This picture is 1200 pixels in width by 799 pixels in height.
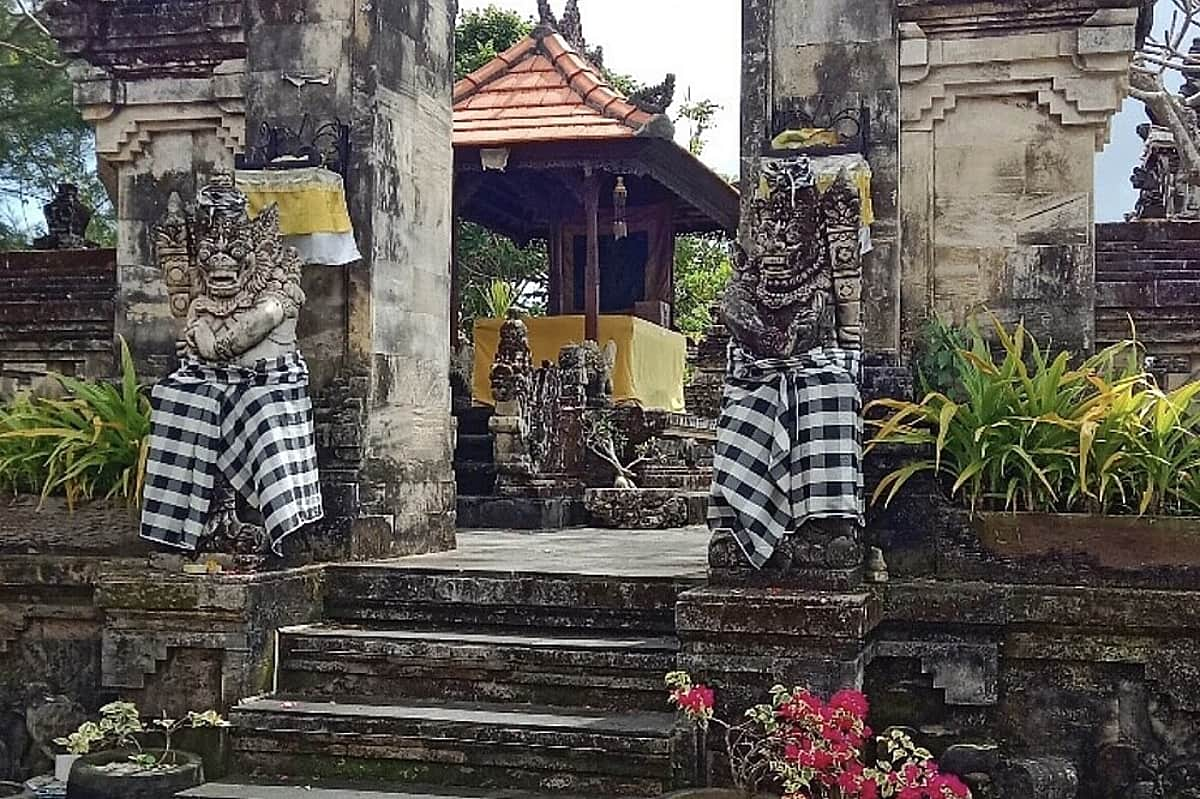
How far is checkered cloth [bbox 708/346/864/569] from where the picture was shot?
5.35m

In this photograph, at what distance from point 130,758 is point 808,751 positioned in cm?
282

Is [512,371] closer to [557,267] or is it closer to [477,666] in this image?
[477,666]

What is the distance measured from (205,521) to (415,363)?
175 cm

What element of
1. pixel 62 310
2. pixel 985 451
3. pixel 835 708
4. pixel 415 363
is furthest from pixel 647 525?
pixel 835 708

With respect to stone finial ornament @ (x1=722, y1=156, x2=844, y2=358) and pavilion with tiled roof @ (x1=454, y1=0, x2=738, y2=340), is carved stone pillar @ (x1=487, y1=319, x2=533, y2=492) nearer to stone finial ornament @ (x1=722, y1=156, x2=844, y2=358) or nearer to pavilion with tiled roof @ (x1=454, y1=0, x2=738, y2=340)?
pavilion with tiled roof @ (x1=454, y1=0, x2=738, y2=340)

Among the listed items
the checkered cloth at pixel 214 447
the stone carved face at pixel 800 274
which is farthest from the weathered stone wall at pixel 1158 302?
the checkered cloth at pixel 214 447

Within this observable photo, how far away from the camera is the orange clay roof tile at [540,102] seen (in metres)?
13.1

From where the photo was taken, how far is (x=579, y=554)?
7.85 metres

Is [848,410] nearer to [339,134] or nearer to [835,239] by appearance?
[835,239]

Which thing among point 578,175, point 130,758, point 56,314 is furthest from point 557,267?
point 130,758

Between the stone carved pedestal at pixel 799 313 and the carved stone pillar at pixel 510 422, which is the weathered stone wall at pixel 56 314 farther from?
the stone carved pedestal at pixel 799 313

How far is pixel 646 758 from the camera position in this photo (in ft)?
17.1

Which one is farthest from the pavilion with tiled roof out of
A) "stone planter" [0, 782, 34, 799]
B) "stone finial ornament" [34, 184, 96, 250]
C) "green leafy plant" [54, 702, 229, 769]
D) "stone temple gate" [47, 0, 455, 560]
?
"stone planter" [0, 782, 34, 799]

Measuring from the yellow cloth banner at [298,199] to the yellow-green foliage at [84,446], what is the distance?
3.68ft
